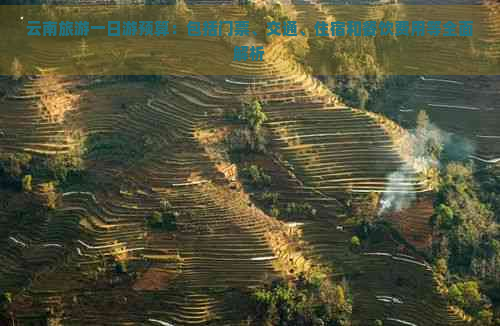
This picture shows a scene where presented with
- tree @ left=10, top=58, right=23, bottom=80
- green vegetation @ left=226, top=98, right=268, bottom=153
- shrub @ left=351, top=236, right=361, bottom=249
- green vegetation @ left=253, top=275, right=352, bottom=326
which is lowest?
green vegetation @ left=253, top=275, right=352, bottom=326

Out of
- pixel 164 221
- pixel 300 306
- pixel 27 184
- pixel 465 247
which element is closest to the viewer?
pixel 300 306

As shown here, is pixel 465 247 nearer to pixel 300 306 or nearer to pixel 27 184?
pixel 300 306

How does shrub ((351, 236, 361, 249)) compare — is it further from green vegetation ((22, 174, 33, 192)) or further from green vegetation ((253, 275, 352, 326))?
green vegetation ((22, 174, 33, 192))

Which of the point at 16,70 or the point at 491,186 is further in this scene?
the point at 16,70

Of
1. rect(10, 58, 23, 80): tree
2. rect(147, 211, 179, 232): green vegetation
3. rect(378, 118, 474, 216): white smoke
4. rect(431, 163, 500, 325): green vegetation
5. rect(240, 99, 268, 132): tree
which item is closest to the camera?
rect(431, 163, 500, 325): green vegetation

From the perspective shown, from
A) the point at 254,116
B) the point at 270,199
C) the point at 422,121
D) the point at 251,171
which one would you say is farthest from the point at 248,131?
the point at 422,121

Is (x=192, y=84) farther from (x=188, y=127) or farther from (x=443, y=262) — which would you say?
(x=443, y=262)

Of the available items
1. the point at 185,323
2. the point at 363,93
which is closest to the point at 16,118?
the point at 185,323

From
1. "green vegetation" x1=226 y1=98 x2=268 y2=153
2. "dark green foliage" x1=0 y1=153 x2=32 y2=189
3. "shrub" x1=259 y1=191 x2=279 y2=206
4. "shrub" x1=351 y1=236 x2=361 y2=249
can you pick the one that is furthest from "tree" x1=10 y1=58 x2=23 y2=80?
"shrub" x1=351 y1=236 x2=361 y2=249
